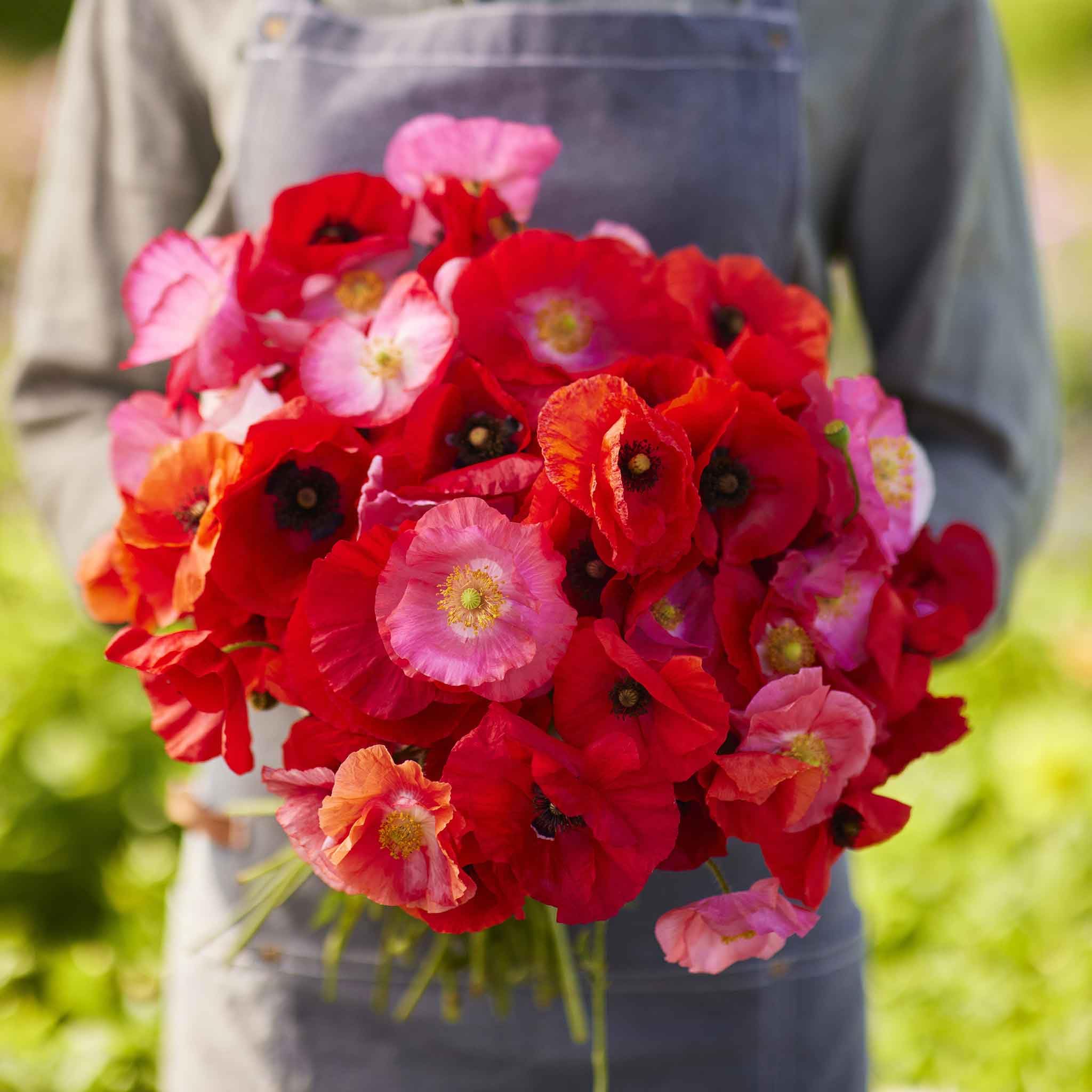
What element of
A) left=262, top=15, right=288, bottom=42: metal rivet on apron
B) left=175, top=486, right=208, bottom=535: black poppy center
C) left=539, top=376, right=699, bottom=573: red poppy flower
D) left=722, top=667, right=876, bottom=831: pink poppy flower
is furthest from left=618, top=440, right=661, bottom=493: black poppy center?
left=262, top=15, right=288, bottom=42: metal rivet on apron

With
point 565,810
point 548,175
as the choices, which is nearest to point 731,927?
point 565,810

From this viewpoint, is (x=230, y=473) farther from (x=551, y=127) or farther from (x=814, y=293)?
(x=814, y=293)

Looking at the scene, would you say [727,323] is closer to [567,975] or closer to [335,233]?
[335,233]

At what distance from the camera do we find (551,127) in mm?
873

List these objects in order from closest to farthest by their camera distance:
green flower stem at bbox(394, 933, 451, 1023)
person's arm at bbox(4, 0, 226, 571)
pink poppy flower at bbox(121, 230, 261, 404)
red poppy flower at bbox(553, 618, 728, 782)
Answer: red poppy flower at bbox(553, 618, 728, 782) → pink poppy flower at bbox(121, 230, 261, 404) → green flower stem at bbox(394, 933, 451, 1023) → person's arm at bbox(4, 0, 226, 571)

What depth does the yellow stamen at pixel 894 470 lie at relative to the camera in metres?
0.60

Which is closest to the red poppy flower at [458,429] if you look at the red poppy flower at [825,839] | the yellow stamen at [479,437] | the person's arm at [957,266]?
the yellow stamen at [479,437]

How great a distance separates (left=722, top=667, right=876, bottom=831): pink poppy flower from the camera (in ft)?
1.67

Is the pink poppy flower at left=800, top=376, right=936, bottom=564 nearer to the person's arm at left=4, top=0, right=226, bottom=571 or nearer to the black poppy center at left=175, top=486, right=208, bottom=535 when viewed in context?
the black poppy center at left=175, top=486, right=208, bottom=535

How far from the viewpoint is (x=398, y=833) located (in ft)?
1.67

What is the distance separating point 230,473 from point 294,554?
0.17 ft

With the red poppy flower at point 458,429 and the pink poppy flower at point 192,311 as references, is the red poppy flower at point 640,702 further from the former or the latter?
the pink poppy flower at point 192,311

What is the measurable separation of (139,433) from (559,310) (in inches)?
9.6

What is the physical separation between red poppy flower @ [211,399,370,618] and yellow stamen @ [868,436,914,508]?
27cm
